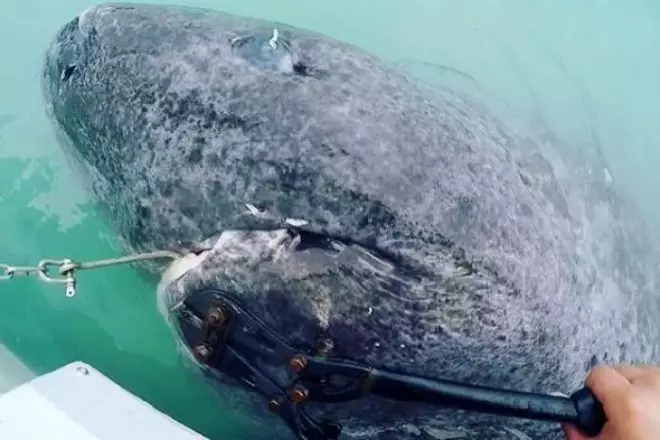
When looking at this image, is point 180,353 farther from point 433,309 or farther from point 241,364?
point 433,309

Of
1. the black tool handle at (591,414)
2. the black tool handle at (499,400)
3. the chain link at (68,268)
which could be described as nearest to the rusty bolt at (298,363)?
the black tool handle at (499,400)

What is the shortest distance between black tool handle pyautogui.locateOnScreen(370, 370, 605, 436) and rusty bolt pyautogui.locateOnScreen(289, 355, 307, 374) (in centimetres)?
19

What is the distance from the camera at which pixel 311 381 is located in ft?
8.12

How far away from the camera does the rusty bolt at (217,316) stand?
2.47 meters

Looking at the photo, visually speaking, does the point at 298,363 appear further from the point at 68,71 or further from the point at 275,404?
the point at 68,71

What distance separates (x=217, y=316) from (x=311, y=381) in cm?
31

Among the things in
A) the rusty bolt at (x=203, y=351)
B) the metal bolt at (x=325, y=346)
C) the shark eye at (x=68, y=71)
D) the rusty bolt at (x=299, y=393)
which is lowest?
the rusty bolt at (x=203, y=351)

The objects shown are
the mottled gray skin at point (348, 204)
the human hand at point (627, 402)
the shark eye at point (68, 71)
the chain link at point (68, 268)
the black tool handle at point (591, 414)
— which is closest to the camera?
the human hand at point (627, 402)

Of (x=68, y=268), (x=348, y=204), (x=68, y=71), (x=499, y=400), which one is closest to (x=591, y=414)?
(x=499, y=400)

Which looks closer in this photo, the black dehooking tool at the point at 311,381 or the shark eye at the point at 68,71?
the black dehooking tool at the point at 311,381

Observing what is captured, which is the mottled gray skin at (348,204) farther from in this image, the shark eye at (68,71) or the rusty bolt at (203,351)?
the rusty bolt at (203,351)

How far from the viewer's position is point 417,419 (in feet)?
8.77

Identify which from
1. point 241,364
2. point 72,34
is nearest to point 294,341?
point 241,364

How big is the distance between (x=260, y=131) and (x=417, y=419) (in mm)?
951
